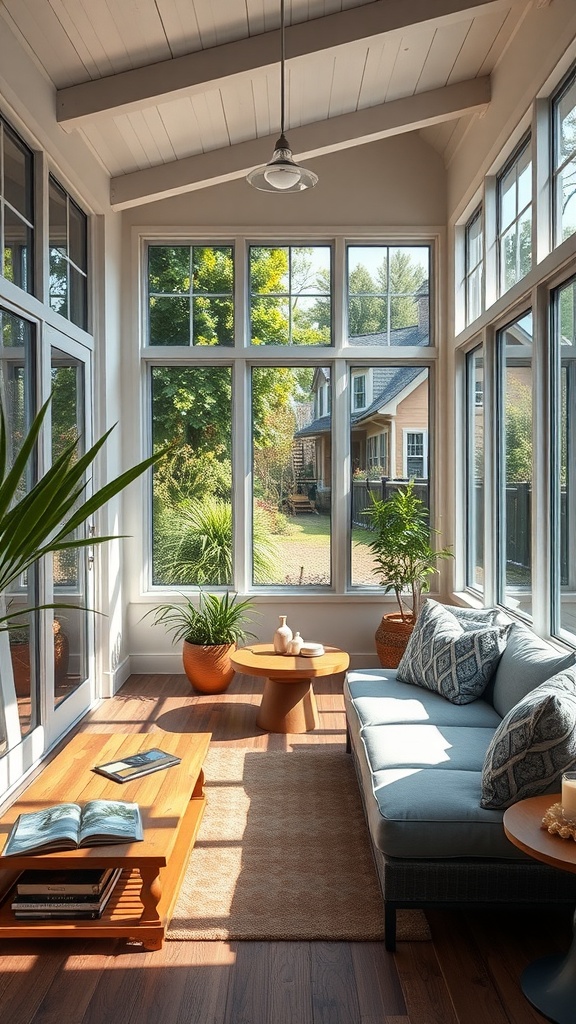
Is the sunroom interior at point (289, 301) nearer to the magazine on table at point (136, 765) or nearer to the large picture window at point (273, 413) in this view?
the large picture window at point (273, 413)

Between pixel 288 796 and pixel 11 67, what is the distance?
341 centimetres

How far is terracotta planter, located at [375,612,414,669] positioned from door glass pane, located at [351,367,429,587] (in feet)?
1.96

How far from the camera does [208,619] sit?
544 cm

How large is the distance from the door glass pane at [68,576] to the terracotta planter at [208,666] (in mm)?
706

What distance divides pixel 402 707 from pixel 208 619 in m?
2.15

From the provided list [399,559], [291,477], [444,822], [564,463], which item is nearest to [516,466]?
[564,463]

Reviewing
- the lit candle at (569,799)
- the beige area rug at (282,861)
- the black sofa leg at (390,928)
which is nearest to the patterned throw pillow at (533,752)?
the lit candle at (569,799)

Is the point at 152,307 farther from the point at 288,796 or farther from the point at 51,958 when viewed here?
the point at 51,958

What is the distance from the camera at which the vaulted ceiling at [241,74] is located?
3.76 metres

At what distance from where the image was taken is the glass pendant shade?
336cm

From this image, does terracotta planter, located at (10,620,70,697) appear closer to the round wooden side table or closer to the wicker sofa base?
the wicker sofa base

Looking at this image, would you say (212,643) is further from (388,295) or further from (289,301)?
(388,295)

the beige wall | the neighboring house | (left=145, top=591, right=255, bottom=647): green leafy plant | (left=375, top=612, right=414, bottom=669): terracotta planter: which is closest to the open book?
(left=145, top=591, right=255, bottom=647): green leafy plant

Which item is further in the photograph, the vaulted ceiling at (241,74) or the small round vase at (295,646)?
the small round vase at (295,646)
